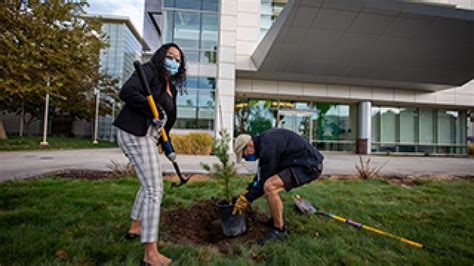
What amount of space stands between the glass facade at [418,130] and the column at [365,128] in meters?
1.59

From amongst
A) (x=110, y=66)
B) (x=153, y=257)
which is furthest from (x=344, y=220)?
(x=110, y=66)

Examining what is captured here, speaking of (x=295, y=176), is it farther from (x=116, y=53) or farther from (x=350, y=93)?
(x=116, y=53)

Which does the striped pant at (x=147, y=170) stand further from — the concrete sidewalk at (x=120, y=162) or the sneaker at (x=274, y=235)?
the concrete sidewalk at (x=120, y=162)

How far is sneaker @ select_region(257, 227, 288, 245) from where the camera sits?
210 cm

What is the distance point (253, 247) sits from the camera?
1956 mm

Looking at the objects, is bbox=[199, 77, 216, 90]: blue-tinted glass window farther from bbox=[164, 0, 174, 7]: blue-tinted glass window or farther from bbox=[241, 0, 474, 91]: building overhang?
bbox=[164, 0, 174, 7]: blue-tinted glass window

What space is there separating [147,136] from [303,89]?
1263 centimetres

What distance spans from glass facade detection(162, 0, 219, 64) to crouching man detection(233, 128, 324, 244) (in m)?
10.6

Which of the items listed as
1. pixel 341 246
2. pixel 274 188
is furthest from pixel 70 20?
pixel 341 246

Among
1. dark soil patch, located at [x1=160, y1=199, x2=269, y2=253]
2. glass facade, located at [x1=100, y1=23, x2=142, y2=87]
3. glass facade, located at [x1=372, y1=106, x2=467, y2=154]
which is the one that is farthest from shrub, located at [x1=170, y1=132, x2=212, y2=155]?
glass facade, located at [x1=100, y1=23, x2=142, y2=87]

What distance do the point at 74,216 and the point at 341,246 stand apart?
274 cm

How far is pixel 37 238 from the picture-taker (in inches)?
75.7

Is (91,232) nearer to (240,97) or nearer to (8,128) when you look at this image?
(240,97)

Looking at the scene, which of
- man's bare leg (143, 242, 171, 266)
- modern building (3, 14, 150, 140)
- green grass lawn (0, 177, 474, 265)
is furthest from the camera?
modern building (3, 14, 150, 140)
